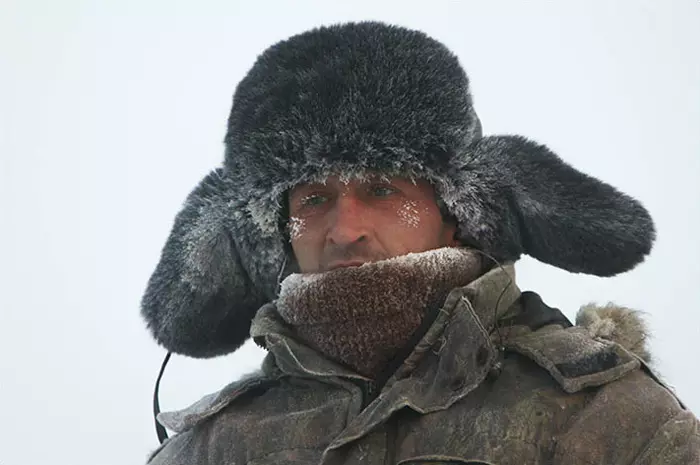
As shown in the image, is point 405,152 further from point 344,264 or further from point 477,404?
point 477,404

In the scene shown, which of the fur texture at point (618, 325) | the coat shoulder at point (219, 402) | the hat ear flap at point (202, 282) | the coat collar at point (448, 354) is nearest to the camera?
the coat collar at point (448, 354)

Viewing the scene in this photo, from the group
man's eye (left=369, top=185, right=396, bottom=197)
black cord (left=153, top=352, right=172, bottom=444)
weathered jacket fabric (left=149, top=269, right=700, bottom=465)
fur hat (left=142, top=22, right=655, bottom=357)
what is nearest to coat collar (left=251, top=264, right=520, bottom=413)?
weathered jacket fabric (left=149, top=269, right=700, bottom=465)

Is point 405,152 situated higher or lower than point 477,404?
higher

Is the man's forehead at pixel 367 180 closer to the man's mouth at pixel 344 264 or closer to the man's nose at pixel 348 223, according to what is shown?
the man's nose at pixel 348 223

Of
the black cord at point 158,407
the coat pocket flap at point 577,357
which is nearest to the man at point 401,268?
the coat pocket flap at point 577,357

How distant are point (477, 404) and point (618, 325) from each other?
33 cm

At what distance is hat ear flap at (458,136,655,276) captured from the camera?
1717 mm

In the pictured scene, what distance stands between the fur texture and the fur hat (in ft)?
0.23

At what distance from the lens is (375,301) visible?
1.68 m

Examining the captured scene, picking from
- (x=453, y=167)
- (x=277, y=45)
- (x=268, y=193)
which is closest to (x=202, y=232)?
(x=268, y=193)

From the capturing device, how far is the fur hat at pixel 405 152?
5.71 ft

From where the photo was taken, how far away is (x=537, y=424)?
4.98 ft

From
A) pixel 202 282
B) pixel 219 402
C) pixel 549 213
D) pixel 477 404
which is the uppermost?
pixel 202 282

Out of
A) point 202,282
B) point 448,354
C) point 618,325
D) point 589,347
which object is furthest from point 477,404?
point 202,282
